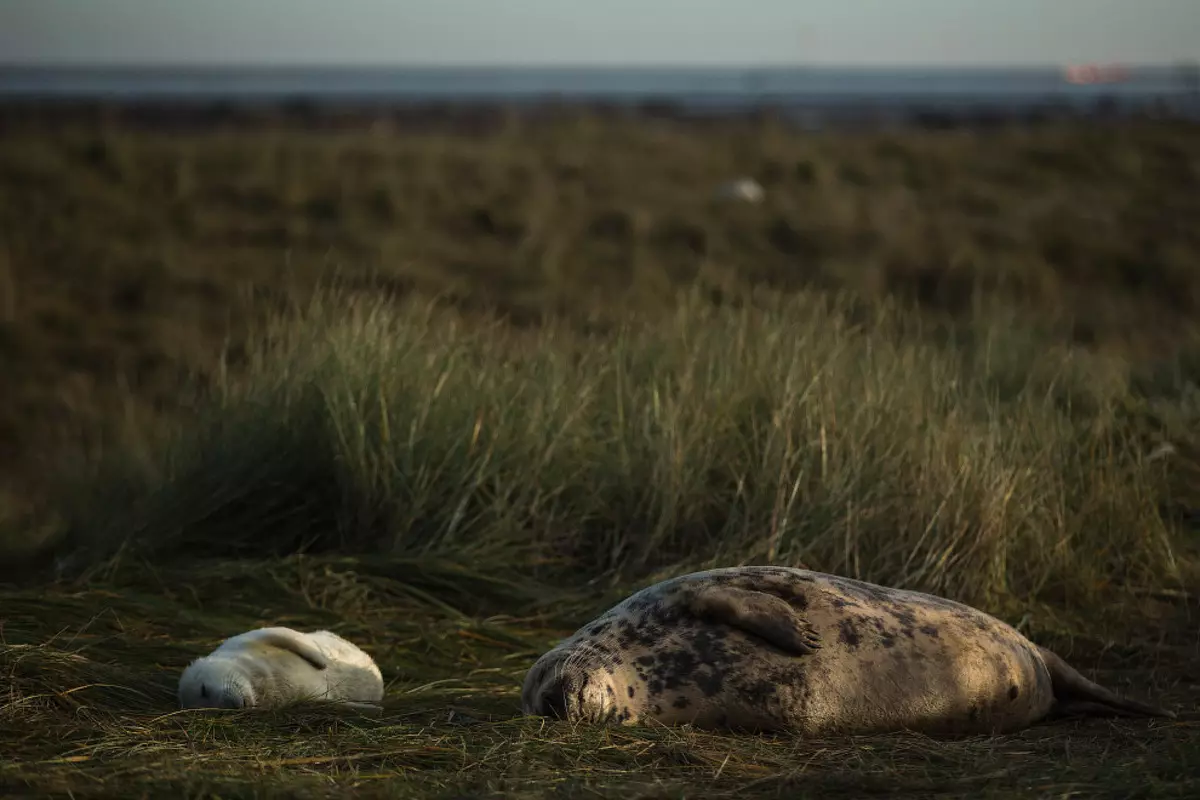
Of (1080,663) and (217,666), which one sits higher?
(217,666)

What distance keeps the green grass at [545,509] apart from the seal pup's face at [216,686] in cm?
13

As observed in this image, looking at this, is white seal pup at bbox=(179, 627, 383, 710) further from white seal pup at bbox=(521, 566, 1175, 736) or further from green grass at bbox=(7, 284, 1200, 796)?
white seal pup at bbox=(521, 566, 1175, 736)

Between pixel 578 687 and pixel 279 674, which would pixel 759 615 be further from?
pixel 279 674

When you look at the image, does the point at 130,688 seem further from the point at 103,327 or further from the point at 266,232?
the point at 266,232

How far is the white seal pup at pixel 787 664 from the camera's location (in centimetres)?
408

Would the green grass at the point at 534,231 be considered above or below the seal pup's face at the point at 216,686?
below

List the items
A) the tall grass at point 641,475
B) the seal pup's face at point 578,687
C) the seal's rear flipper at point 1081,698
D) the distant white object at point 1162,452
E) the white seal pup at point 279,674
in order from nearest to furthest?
the seal pup's face at point 578,687 < the white seal pup at point 279,674 < the seal's rear flipper at point 1081,698 < the tall grass at point 641,475 < the distant white object at point 1162,452

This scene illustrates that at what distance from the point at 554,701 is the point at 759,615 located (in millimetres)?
632

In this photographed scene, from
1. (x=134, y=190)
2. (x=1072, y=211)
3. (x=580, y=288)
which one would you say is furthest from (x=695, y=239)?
(x=134, y=190)

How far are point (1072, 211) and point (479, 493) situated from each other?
1848 centimetres

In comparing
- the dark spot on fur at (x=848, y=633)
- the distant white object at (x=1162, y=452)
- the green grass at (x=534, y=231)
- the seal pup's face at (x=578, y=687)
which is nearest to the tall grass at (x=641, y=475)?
the distant white object at (x=1162, y=452)

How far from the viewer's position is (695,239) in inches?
863

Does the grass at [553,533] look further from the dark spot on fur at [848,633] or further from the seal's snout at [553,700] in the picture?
the dark spot on fur at [848,633]

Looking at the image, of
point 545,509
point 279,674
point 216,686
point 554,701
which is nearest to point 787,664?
point 554,701
